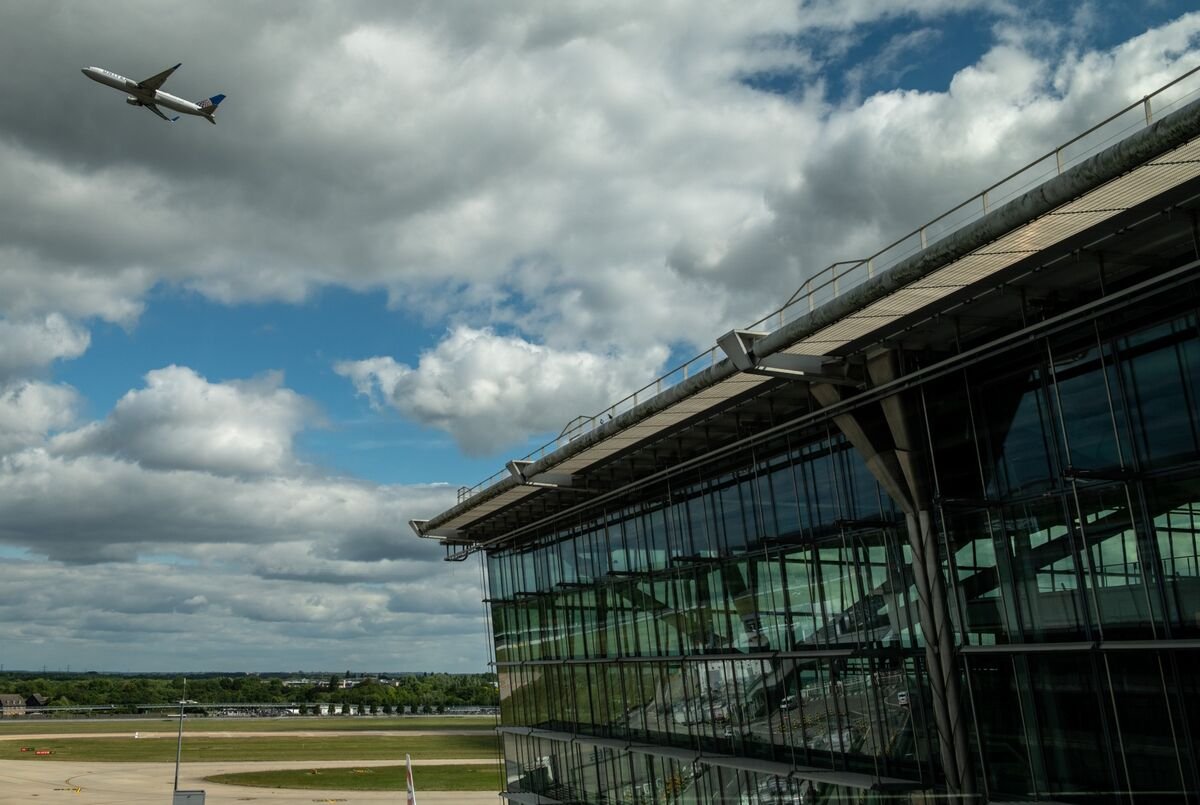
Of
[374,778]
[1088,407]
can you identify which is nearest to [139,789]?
[374,778]

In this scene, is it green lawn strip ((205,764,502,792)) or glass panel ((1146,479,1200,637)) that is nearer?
glass panel ((1146,479,1200,637))

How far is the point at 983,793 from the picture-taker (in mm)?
22500

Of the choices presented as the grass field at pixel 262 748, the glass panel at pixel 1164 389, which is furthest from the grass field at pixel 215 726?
the glass panel at pixel 1164 389

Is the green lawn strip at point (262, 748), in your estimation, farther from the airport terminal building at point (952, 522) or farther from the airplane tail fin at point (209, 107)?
the airport terminal building at point (952, 522)

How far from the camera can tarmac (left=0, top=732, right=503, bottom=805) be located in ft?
223

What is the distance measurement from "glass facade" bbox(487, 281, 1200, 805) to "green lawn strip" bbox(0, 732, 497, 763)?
3090 inches

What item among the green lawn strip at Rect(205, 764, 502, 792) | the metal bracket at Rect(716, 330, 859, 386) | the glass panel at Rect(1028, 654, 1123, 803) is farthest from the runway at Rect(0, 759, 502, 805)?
the glass panel at Rect(1028, 654, 1123, 803)

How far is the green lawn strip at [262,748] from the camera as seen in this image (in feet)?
347

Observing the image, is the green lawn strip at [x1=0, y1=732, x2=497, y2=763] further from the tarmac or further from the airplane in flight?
the airplane in flight

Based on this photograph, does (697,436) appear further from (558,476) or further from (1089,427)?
(1089,427)

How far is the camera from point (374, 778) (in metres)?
84.7

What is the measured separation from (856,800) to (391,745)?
10901 centimetres

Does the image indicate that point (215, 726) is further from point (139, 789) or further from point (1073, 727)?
point (1073, 727)

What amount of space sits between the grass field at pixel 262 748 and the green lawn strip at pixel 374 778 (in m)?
14.3
